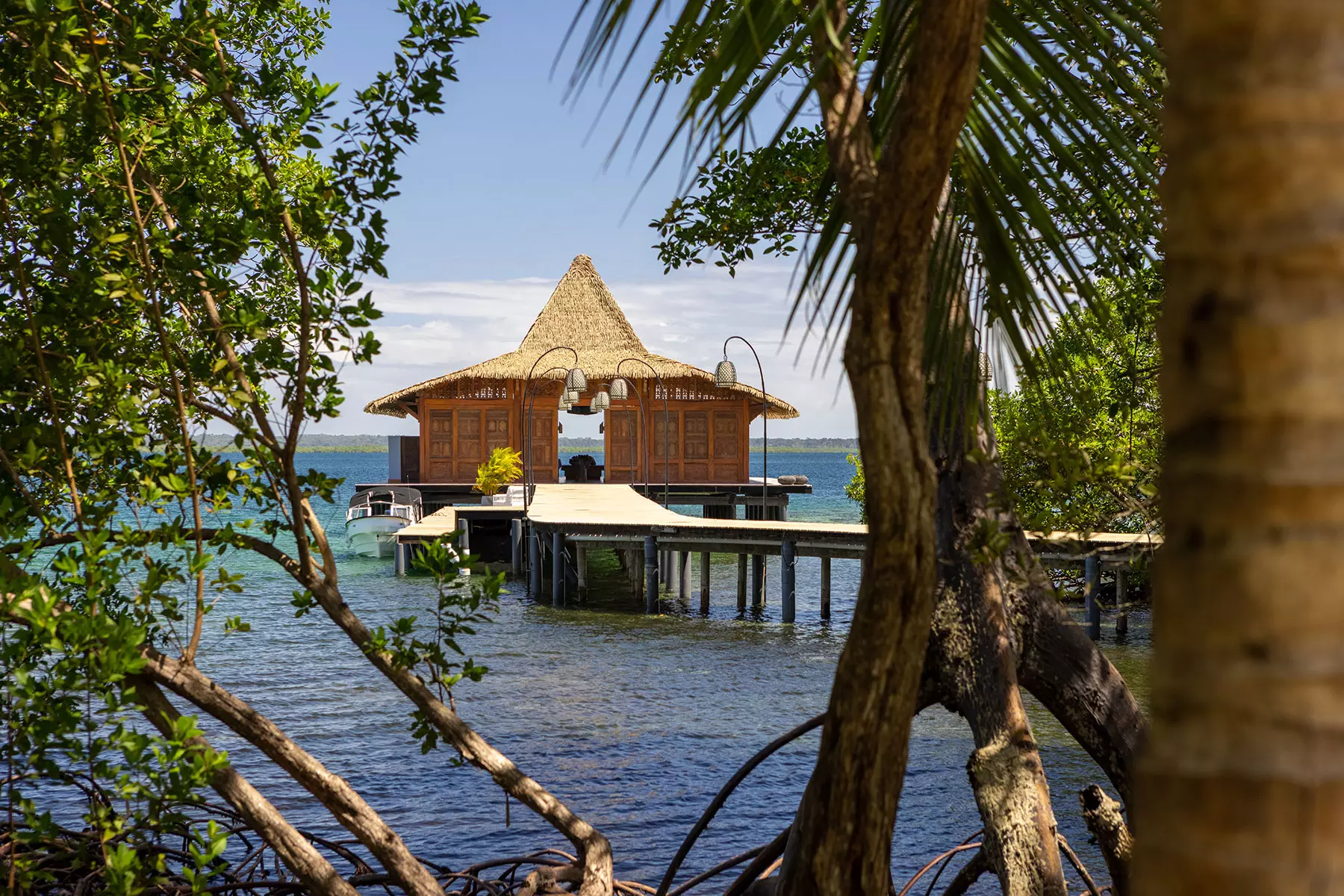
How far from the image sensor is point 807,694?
13.0 meters

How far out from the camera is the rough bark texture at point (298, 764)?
346 cm

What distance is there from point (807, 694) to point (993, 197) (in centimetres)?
1153

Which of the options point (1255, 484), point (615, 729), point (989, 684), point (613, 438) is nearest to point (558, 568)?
point (615, 729)

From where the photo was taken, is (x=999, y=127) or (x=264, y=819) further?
(x=264, y=819)

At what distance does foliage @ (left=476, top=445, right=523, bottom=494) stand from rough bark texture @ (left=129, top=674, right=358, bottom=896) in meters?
24.1

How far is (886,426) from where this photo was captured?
167 cm

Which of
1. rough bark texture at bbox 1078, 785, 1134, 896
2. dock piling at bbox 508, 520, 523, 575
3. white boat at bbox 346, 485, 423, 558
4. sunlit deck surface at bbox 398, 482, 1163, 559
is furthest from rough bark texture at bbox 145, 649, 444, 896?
white boat at bbox 346, 485, 423, 558

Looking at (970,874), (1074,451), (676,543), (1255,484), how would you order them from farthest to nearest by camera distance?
(676,543) → (970,874) → (1074,451) → (1255,484)

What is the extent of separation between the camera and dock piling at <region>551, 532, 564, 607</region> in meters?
19.1

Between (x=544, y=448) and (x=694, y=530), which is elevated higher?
(x=544, y=448)

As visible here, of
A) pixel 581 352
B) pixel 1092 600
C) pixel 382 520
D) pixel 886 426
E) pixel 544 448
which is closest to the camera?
pixel 886 426

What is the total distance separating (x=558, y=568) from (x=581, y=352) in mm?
14435

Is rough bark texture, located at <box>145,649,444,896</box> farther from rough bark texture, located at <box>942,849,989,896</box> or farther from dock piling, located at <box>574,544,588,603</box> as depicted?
dock piling, located at <box>574,544,588,603</box>

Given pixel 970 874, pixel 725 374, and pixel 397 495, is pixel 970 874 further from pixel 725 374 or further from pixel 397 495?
pixel 397 495
